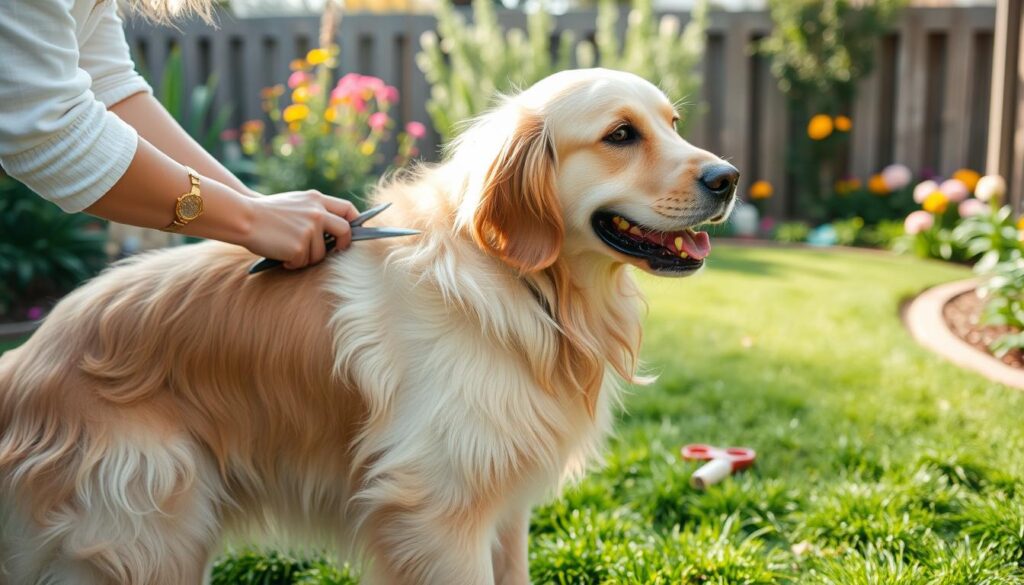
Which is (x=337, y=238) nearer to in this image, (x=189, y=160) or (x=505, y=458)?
(x=189, y=160)

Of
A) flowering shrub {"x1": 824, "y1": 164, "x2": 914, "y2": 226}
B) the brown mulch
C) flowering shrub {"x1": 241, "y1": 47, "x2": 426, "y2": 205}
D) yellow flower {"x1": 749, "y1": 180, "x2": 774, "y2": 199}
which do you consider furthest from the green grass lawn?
yellow flower {"x1": 749, "y1": 180, "x2": 774, "y2": 199}

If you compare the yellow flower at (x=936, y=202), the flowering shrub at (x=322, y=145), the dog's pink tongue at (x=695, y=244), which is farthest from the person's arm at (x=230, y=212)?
the yellow flower at (x=936, y=202)

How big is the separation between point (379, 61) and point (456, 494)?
27.0 ft

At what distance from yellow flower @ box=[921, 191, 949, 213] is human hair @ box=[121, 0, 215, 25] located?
650 centimetres

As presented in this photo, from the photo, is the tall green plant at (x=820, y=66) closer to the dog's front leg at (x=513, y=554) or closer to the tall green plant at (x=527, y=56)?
the tall green plant at (x=527, y=56)

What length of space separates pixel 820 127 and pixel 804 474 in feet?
21.7

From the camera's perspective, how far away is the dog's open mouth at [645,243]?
7.54ft

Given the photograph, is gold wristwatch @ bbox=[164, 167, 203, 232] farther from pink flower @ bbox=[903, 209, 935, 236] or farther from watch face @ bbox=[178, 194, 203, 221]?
pink flower @ bbox=[903, 209, 935, 236]

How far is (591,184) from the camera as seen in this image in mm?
2314

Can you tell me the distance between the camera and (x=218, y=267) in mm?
2359

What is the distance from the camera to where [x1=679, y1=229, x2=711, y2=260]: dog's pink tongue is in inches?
92.9

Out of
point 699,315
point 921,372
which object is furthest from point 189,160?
point 699,315

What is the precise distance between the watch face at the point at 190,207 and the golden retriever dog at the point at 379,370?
0.97ft

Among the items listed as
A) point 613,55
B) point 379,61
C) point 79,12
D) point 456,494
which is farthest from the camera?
point 379,61
